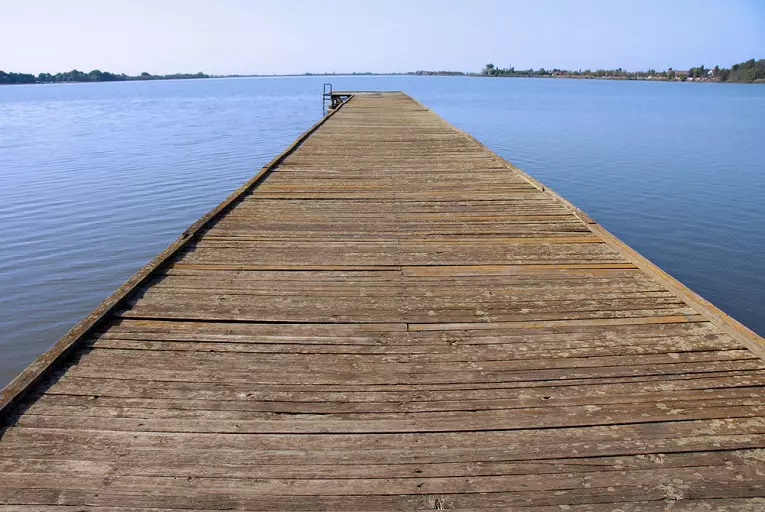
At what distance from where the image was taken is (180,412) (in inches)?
105

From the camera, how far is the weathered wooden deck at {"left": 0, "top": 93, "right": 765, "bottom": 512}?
224 cm

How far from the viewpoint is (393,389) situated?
113 inches

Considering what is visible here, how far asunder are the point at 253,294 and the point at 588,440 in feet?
8.56

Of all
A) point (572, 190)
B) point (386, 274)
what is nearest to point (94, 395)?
point (386, 274)

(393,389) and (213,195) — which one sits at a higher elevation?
(393,389)

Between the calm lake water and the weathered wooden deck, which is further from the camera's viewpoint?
the calm lake water

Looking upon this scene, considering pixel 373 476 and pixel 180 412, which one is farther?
pixel 180 412

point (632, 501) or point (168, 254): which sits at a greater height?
point (168, 254)

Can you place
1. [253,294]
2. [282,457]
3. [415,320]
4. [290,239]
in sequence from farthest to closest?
1. [290,239]
2. [253,294]
3. [415,320]
4. [282,457]

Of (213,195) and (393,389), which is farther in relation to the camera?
(213,195)

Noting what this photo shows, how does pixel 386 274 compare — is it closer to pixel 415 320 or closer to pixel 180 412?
pixel 415 320

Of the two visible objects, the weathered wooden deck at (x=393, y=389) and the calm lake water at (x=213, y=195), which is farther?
the calm lake water at (x=213, y=195)

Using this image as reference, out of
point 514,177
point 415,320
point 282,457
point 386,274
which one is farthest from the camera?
point 514,177

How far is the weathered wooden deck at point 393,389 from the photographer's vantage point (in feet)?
7.36
